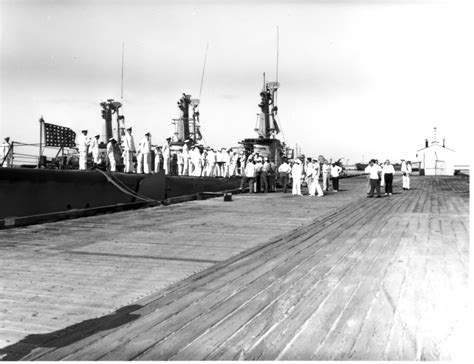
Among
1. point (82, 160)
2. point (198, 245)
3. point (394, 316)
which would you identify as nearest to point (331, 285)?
point (394, 316)

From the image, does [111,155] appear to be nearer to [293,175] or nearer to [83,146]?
[83,146]

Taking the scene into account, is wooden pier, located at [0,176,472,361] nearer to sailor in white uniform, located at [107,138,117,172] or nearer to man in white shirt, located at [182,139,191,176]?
sailor in white uniform, located at [107,138,117,172]

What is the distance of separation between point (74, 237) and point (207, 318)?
5.59 m

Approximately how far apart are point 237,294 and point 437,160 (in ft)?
213

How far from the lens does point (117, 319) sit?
422cm

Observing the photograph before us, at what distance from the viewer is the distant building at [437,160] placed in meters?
63.5

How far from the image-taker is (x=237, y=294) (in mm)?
4898

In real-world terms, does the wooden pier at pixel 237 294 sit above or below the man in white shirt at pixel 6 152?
below

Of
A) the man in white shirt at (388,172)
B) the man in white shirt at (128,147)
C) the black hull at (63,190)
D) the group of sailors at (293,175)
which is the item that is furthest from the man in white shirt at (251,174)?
the man in white shirt at (388,172)

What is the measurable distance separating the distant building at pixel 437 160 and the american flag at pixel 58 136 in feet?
176

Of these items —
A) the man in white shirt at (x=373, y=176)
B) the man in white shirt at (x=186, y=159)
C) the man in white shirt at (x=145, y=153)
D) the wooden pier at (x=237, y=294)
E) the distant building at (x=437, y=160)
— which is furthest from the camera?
the distant building at (x=437, y=160)

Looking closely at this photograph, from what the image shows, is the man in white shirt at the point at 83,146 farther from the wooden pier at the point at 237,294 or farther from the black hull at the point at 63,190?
the wooden pier at the point at 237,294

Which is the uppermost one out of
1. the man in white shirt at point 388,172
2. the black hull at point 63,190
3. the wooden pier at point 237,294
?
the man in white shirt at point 388,172

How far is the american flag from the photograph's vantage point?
16.5m
